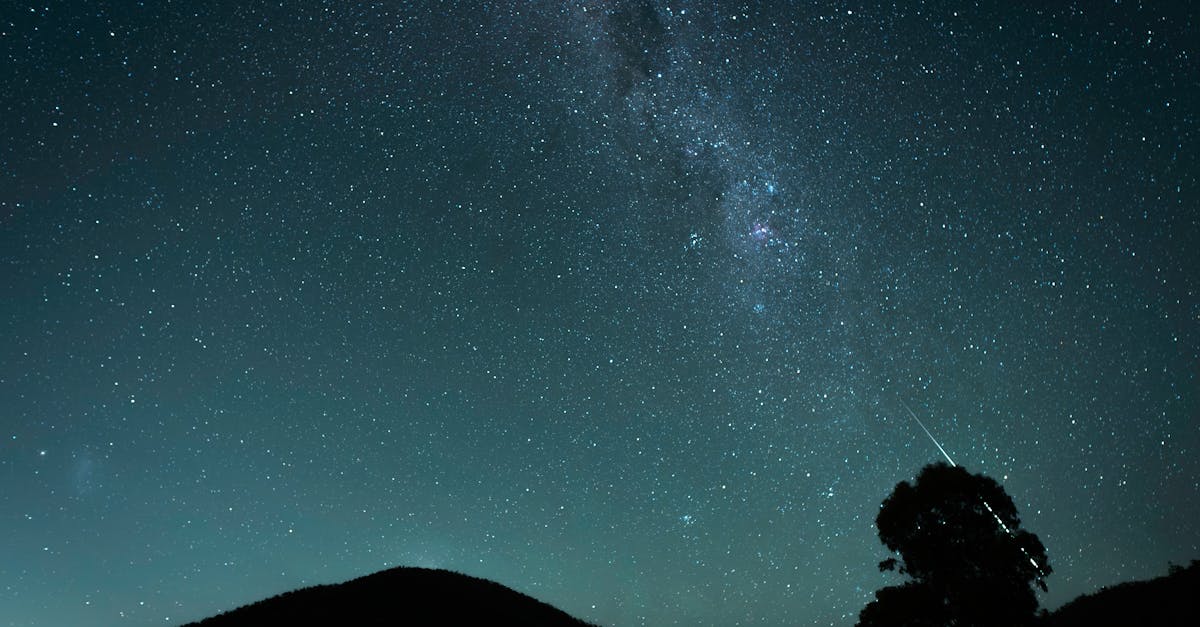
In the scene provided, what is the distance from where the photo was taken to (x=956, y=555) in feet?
71.5

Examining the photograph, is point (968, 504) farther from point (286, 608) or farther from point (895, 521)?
point (286, 608)

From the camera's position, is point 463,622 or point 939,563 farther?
point 463,622

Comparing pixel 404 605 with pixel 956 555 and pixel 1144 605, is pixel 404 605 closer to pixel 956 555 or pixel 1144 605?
pixel 956 555

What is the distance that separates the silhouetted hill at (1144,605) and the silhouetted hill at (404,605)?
23.9 meters

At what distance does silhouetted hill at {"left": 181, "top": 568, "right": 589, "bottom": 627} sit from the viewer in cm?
2595

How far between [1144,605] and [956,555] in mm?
12867

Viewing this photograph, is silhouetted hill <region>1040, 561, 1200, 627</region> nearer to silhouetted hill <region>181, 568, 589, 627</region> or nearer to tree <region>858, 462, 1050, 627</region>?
tree <region>858, 462, 1050, 627</region>

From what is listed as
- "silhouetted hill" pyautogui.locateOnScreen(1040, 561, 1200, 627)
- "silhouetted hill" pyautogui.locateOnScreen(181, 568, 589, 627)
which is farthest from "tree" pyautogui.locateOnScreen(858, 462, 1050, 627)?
"silhouetted hill" pyautogui.locateOnScreen(181, 568, 589, 627)

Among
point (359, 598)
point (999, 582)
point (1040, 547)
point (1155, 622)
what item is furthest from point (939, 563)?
point (359, 598)

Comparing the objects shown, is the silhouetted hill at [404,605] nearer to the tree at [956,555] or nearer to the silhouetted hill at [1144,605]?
the tree at [956,555]

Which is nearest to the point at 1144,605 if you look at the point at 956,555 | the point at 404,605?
the point at 956,555

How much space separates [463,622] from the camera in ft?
92.1

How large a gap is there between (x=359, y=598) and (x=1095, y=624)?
33786mm

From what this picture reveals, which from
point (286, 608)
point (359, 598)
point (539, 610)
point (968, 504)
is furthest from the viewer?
point (539, 610)
